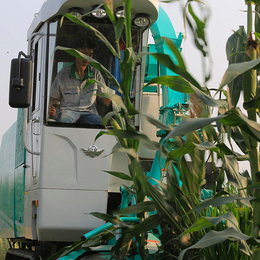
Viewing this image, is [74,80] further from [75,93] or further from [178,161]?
[178,161]

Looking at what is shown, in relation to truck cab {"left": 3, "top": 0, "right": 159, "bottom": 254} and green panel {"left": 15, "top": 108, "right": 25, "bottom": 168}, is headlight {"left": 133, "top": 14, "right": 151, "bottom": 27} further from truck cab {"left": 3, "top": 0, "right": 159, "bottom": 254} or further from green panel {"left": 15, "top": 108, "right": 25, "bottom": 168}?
green panel {"left": 15, "top": 108, "right": 25, "bottom": 168}

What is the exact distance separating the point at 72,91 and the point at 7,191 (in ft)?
9.80

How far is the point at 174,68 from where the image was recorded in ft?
5.72

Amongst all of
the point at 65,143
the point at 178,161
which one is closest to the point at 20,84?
the point at 65,143

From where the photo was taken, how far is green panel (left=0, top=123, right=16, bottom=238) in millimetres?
5511

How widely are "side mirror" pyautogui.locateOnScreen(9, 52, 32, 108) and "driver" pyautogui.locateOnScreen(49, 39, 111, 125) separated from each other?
45 centimetres

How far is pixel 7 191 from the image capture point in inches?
237

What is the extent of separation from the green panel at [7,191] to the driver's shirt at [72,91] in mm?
2297

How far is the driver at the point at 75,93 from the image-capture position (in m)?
3.67

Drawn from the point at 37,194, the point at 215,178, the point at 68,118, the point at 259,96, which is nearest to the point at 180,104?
the point at 68,118

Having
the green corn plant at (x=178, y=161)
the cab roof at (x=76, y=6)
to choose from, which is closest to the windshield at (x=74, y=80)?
the cab roof at (x=76, y=6)

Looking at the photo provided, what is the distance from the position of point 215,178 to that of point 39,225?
1.88 meters

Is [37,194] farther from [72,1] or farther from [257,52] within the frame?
[257,52]

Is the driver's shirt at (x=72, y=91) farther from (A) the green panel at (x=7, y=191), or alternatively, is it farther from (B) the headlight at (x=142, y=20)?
(A) the green panel at (x=7, y=191)
